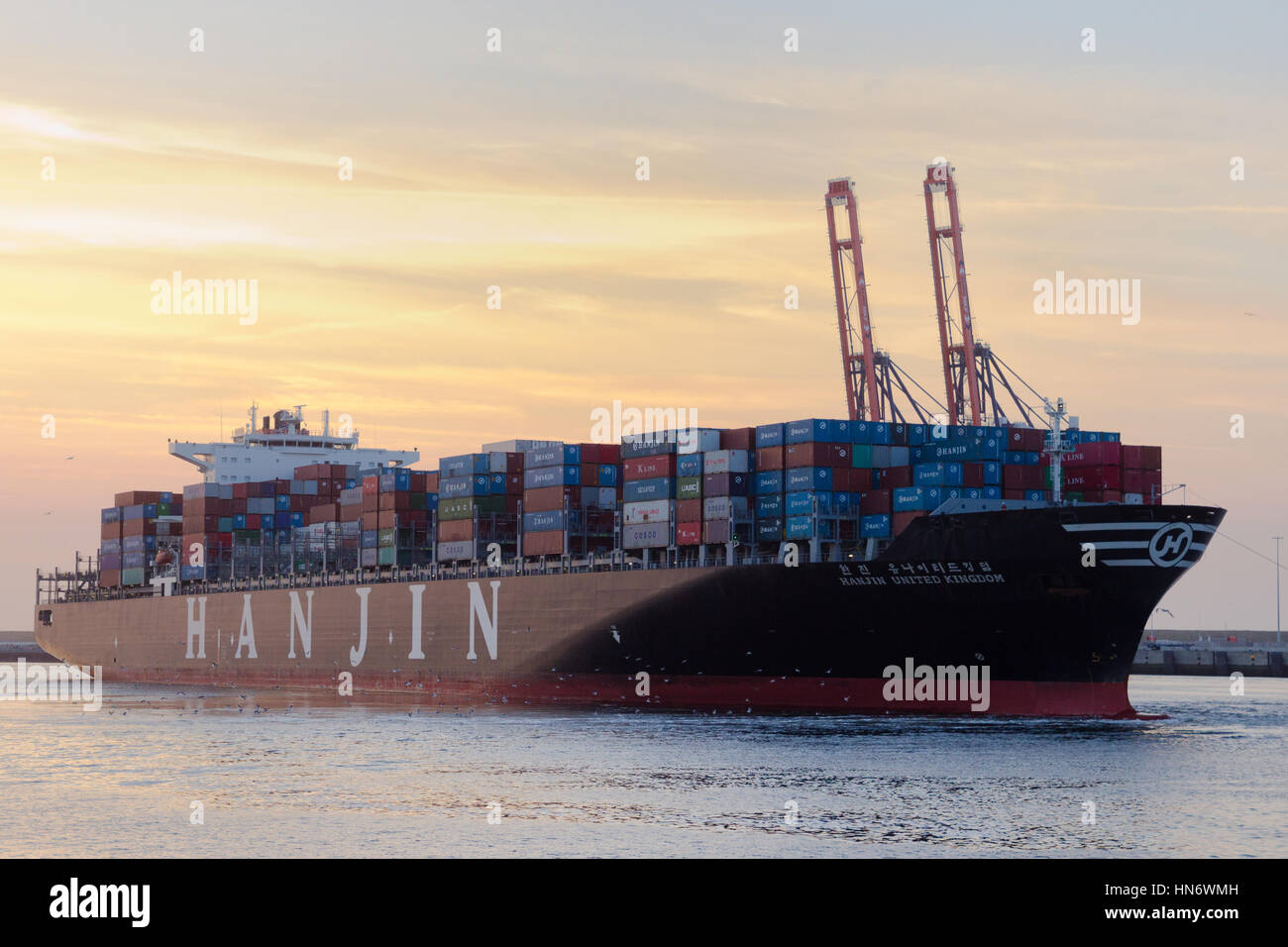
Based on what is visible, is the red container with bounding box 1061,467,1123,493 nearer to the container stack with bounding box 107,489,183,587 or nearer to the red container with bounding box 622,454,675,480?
the red container with bounding box 622,454,675,480

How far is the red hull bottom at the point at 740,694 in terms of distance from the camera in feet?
156

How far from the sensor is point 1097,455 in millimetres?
52906

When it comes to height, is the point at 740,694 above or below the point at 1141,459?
below

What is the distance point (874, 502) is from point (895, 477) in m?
1.24

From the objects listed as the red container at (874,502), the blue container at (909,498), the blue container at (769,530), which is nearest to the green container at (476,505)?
the blue container at (769,530)

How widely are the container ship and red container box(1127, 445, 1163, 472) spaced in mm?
81

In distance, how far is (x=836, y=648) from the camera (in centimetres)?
5128

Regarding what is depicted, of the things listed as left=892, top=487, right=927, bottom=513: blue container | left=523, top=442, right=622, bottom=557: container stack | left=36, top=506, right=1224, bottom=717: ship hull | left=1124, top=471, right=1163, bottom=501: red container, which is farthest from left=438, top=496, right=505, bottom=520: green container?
left=1124, top=471, right=1163, bottom=501: red container

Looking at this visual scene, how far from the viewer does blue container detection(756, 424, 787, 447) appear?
55375mm

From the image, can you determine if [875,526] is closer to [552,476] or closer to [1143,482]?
[1143,482]

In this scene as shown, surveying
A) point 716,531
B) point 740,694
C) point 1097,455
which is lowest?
point 740,694

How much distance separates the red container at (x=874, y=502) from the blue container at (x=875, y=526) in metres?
0.16

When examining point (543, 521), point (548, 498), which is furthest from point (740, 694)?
point (548, 498)
